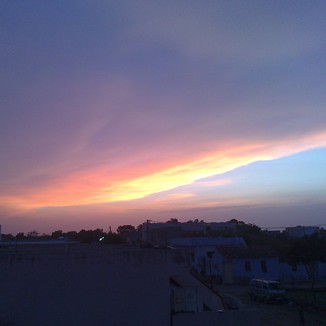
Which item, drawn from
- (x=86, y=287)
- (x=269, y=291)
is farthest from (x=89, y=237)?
(x=86, y=287)

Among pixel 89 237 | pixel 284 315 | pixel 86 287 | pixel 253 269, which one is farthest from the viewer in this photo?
pixel 253 269

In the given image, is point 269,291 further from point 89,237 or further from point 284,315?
point 89,237

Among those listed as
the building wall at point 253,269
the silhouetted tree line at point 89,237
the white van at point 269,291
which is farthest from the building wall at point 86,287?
the building wall at point 253,269

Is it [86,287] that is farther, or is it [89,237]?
[89,237]

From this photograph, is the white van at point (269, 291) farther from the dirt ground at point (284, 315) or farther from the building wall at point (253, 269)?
the building wall at point (253, 269)

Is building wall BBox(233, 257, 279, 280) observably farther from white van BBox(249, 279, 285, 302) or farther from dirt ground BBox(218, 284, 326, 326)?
white van BBox(249, 279, 285, 302)

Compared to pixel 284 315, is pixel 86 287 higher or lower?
higher

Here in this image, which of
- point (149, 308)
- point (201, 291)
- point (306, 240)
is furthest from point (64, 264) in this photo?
point (306, 240)

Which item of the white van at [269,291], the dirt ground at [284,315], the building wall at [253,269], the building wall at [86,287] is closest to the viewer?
the building wall at [86,287]

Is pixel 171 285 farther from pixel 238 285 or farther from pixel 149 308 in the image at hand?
pixel 238 285

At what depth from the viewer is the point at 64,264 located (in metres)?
17.3

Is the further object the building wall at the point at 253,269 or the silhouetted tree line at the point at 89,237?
the building wall at the point at 253,269

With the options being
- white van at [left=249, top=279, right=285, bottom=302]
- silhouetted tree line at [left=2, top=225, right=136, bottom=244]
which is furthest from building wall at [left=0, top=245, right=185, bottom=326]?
white van at [left=249, top=279, right=285, bottom=302]

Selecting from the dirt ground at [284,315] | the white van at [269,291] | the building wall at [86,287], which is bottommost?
the dirt ground at [284,315]
